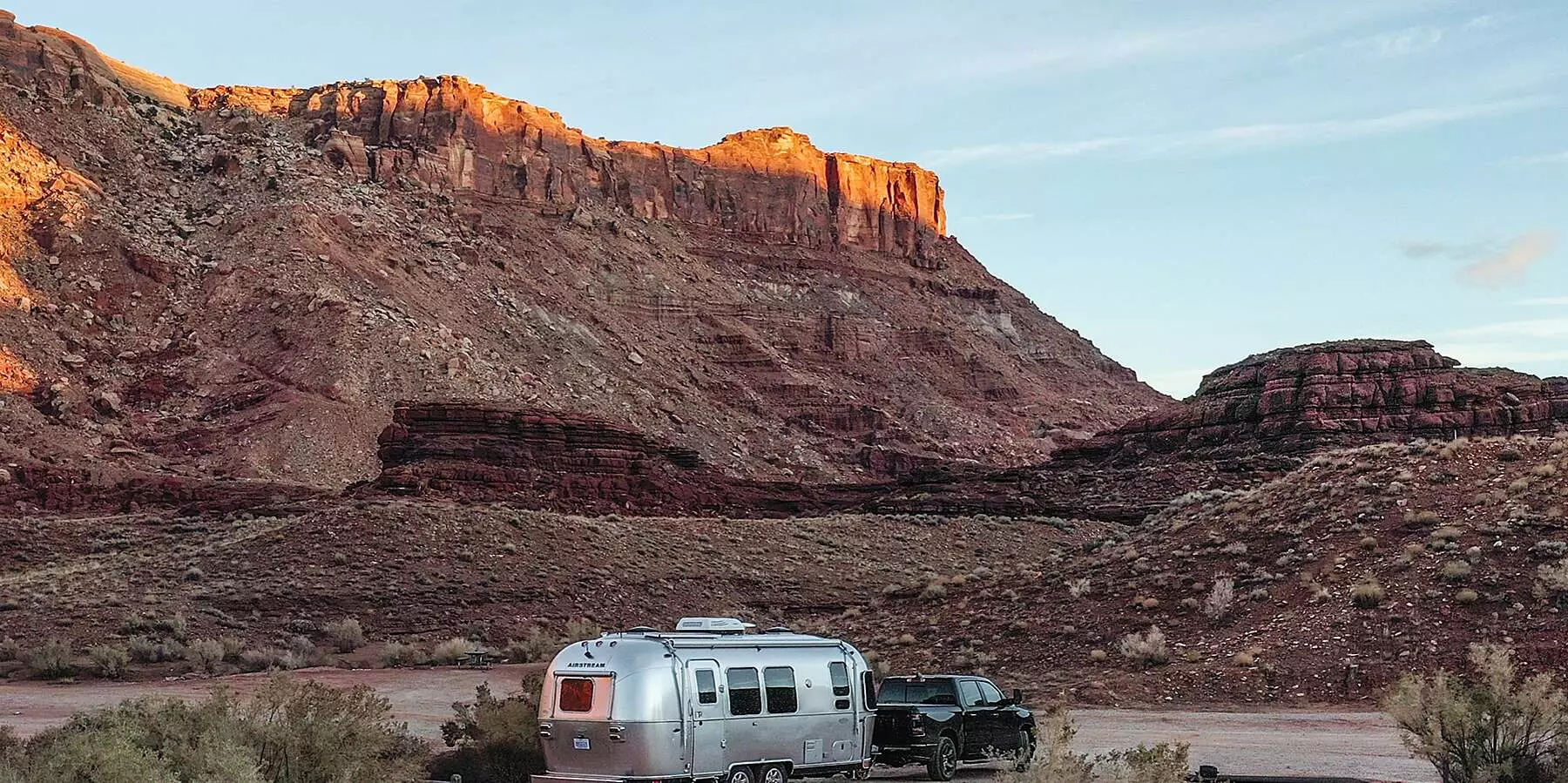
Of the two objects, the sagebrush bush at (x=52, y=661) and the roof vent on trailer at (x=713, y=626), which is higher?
the roof vent on trailer at (x=713, y=626)

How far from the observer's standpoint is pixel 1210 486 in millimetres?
55969

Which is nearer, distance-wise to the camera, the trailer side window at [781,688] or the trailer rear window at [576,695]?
the trailer rear window at [576,695]

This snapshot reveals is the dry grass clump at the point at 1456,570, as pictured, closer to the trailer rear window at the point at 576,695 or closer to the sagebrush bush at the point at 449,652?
the trailer rear window at the point at 576,695

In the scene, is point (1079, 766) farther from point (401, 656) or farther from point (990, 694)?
point (401, 656)

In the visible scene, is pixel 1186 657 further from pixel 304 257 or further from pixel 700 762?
pixel 304 257

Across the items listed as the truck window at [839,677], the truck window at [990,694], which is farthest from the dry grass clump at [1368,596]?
the truck window at [839,677]

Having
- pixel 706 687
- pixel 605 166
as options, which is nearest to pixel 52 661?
pixel 706 687

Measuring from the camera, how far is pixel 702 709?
15.9 metres

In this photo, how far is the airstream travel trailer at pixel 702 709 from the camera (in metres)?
15.4

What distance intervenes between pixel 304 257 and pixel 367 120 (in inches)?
1124

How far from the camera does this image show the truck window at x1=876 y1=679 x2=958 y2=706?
19.6 metres

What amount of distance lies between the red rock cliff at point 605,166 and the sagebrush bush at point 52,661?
71.0 m

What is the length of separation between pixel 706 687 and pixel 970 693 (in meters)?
5.06

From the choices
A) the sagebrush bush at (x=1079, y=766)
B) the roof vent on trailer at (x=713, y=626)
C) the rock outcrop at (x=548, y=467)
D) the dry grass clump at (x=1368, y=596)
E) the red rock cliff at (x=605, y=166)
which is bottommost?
the sagebrush bush at (x=1079, y=766)
